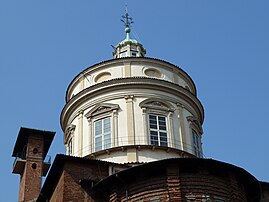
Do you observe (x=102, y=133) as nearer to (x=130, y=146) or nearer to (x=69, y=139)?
(x=130, y=146)

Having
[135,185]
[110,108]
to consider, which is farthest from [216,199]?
[110,108]

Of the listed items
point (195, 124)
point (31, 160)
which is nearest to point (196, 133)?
point (195, 124)

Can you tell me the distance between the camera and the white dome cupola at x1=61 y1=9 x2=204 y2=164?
28078 mm

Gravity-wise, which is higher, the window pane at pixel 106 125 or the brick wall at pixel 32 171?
the window pane at pixel 106 125

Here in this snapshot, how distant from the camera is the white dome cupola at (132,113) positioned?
28078 millimetres

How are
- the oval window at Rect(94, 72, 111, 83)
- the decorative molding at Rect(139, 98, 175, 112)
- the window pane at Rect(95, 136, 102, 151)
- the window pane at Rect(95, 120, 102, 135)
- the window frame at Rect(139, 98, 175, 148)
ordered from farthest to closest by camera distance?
1. the oval window at Rect(94, 72, 111, 83)
2. the decorative molding at Rect(139, 98, 175, 112)
3. the window pane at Rect(95, 120, 102, 135)
4. the window frame at Rect(139, 98, 175, 148)
5. the window pane at Rect(95, 136, 102, 151)

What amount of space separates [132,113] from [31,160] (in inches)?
256

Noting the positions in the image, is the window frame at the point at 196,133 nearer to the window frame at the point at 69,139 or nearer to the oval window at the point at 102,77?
the oval window at the point at 102,77

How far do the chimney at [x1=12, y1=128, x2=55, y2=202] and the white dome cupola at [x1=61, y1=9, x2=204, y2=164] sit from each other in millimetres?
1496

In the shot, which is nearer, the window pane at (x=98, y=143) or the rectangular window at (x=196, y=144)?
the window pane at (x=98, y=143)

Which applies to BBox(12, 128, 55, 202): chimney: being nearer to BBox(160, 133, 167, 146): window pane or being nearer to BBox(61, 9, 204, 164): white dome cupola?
BBox(61, 9, 204, 164): white dome cupola

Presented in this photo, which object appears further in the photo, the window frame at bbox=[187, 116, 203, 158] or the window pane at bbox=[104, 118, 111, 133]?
the window frame at bbox=[187, 116, 203, 158]

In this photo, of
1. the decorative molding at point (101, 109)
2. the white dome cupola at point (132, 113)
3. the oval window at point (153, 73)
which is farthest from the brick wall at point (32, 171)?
the oval window at point (153, 73)

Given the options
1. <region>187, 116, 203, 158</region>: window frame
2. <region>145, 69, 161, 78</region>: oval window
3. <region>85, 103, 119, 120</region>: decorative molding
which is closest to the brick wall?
<region>85, 103, 119, 120</region>: decorative molding
